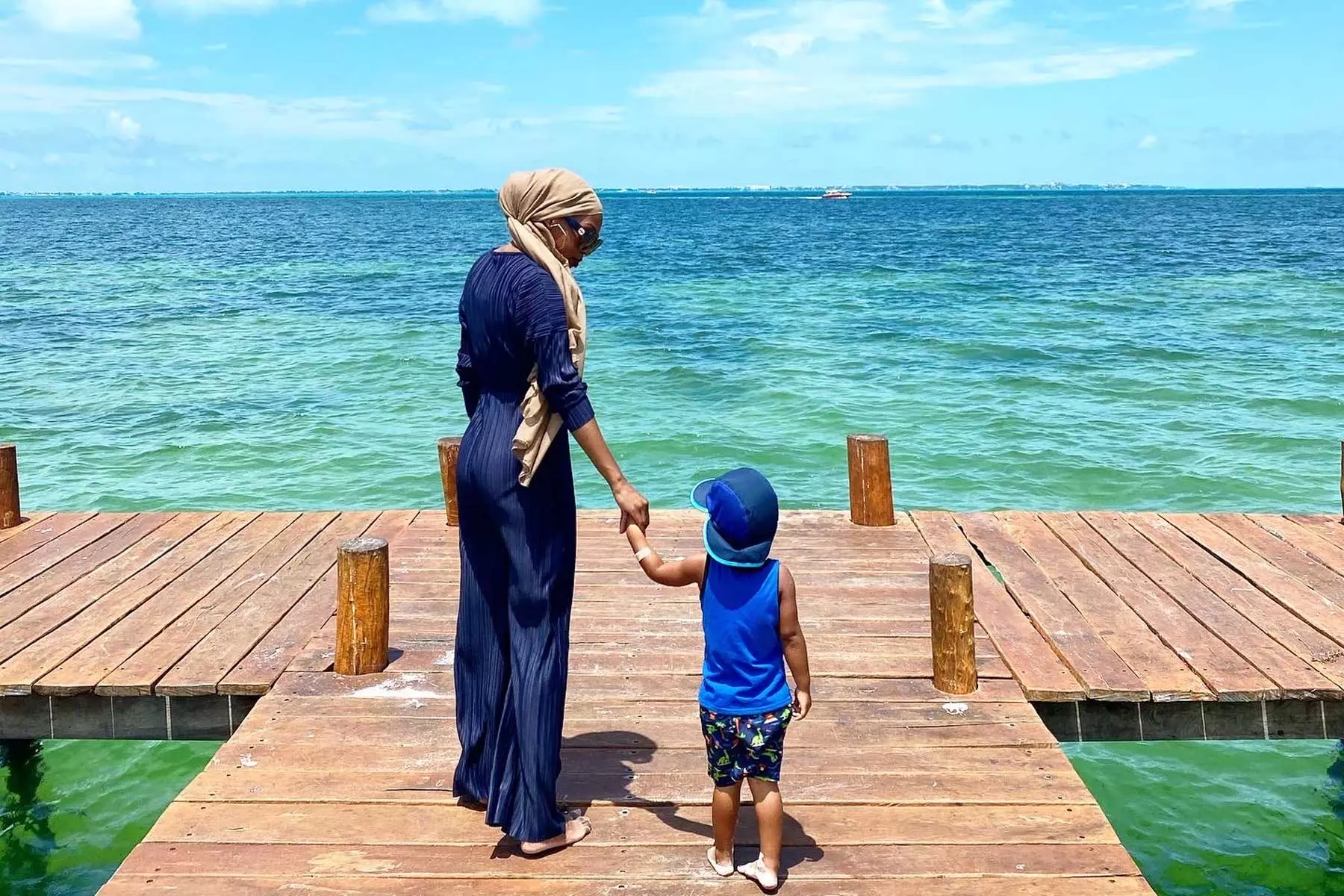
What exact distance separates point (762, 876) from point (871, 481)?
4.56m

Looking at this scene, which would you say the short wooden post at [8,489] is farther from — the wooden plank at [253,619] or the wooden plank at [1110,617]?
the wooden plank at [1110,617]

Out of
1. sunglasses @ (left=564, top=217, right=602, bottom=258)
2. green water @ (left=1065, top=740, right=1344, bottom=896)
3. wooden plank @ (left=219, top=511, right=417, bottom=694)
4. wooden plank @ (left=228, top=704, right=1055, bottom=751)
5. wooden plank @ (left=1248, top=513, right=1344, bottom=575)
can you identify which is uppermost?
sunglasses @ (left=564, top=217, right=602, bottom=258)

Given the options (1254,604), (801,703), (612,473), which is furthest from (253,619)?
(1254,604)

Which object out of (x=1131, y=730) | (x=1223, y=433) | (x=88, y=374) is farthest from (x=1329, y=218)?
(x=1131, y=730)

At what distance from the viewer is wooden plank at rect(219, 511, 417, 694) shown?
17.4 feet

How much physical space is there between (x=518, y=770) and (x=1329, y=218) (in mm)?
102583

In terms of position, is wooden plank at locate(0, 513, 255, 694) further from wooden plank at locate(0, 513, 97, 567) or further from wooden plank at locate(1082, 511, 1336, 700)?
wooden plank at locate(1082, 511, 1336, 700)

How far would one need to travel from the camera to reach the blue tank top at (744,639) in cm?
353

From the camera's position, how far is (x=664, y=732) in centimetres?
482

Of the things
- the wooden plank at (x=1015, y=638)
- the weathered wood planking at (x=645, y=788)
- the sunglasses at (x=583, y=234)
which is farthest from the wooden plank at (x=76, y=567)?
the wooden plank at (x=1015, y=638)

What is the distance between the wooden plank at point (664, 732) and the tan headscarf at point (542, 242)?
64.4 inches

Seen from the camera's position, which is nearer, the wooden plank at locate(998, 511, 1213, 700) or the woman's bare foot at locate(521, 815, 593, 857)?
the woman's bare foot at locate(521, 815, 593, 857)

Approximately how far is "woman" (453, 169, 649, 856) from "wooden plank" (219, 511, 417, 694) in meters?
1.76

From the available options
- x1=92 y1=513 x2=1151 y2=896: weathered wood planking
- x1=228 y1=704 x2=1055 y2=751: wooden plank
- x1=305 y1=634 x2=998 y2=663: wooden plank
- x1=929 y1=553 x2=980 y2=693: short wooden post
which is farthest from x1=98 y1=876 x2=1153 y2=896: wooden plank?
x1=305 y1=634 x2=998 y2=663: wooden plank
